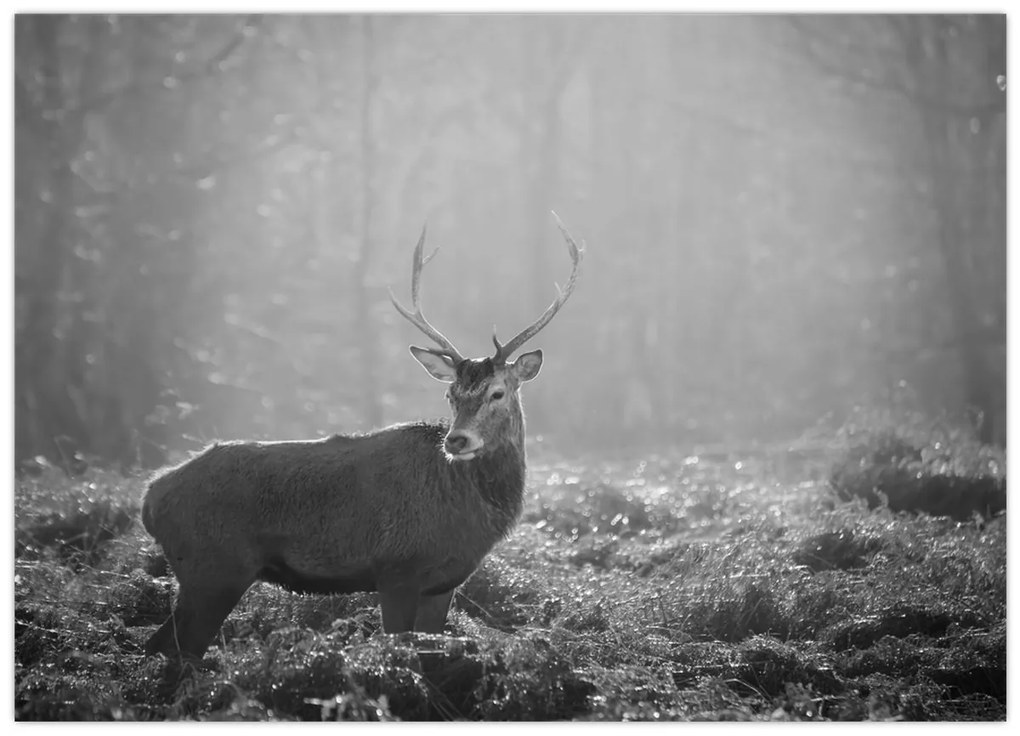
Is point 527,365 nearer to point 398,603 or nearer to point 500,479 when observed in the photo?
point 500,479

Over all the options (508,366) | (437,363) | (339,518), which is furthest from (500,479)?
(339,518)

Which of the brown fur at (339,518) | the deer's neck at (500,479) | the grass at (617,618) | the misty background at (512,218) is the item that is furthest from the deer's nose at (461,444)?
the misty background at (512,218)

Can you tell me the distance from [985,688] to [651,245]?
16283mm

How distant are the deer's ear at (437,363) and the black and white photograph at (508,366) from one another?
4 centimetres

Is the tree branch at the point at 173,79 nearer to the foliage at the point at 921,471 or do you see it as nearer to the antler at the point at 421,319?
the antler at the point at 421,319

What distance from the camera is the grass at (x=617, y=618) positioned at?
525 centimetres

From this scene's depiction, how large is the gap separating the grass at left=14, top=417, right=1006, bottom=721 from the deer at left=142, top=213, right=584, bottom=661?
271 mm

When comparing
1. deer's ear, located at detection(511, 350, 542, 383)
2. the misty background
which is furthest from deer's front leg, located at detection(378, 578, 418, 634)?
the misty background

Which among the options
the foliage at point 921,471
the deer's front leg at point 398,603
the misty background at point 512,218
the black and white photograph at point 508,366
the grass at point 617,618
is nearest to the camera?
the grass at point 617,618

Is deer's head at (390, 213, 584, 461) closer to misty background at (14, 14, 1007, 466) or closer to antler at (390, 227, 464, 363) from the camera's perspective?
antler at (390, 227, 464, 363)

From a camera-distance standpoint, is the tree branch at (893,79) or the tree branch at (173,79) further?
the tree branch at (173,79)

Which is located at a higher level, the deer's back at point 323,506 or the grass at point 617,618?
the deer's back at point 323,506

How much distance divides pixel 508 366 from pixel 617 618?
1593mm

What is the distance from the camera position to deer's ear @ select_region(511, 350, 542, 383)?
6.28m
